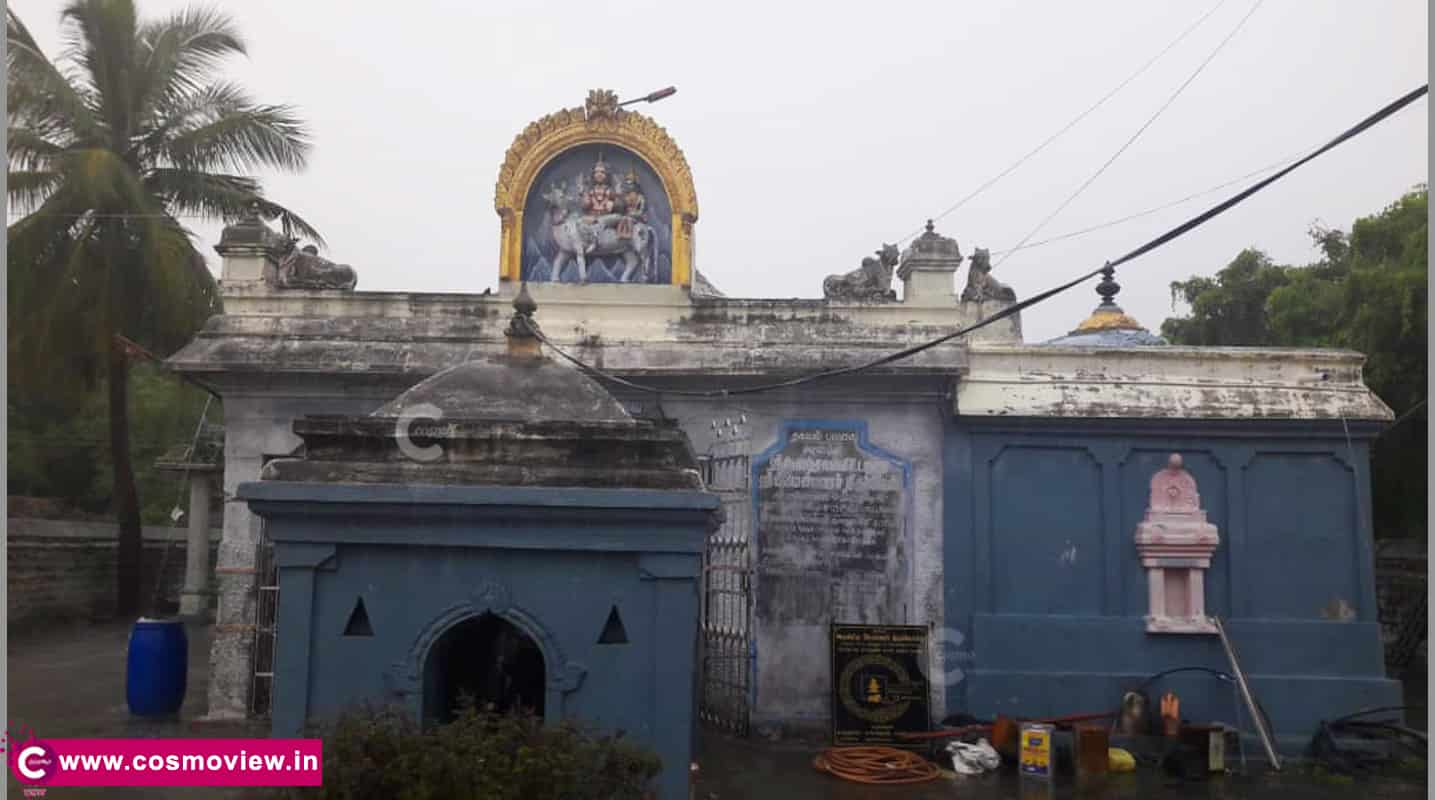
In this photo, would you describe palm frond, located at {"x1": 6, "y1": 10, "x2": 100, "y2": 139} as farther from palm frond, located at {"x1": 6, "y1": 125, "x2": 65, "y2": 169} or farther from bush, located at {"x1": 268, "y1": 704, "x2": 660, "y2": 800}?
bush, located at {"x1": 268, "y1": 704, "x2": 660, "y2": 800}

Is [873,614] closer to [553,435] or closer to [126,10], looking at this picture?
[553,435]

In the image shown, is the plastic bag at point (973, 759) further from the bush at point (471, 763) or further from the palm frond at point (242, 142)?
the palm frond at point (242, 142)

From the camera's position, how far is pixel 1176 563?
10.3 m

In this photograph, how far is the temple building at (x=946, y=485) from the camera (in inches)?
401

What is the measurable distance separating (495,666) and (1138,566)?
20.9 ft

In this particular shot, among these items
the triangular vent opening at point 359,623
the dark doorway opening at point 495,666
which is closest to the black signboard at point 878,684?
the dark doorway opening at point 495,666

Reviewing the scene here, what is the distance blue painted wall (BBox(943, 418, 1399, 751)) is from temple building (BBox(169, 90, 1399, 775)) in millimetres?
22

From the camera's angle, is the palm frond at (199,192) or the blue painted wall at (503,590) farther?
the palm frond at (199,192)

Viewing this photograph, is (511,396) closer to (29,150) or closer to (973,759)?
(973,759)

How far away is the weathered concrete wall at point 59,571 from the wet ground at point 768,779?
20.3ft

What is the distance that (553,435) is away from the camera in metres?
5.97

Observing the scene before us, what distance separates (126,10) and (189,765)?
44.0ft

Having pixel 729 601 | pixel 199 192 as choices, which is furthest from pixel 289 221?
pixel 729 601

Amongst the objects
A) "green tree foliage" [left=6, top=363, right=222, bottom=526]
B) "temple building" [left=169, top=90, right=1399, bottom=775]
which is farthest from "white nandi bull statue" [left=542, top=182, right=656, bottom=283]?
"green tree foliage" [left=6, top=363, right=222, bottom=526]
